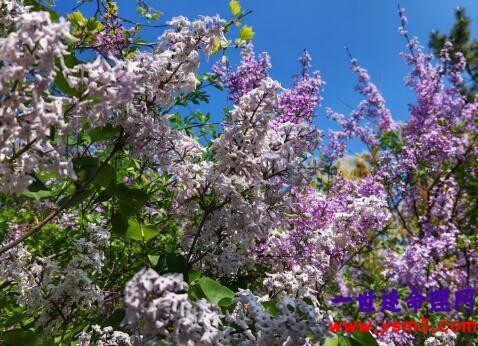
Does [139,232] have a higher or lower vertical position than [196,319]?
higher

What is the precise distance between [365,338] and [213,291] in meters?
0.57

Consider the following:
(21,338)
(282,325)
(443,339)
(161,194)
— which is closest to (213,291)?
(282,325)

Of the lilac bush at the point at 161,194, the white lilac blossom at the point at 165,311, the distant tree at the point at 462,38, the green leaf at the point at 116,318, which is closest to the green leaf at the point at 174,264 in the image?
the lilac bush at the point at 161,194

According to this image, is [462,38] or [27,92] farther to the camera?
[462,38]

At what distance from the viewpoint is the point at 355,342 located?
160 cm

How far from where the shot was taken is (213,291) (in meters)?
1.71

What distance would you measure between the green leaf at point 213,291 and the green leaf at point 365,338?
1.56 feet

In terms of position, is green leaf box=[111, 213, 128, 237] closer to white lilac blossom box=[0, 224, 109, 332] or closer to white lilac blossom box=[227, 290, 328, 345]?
white lilac blossom box=[0, 224, 109, 332]

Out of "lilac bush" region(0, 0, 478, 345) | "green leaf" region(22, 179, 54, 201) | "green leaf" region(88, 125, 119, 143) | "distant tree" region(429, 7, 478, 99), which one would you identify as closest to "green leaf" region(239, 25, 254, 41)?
"lilac bush" region(0, 0, 478, 345)

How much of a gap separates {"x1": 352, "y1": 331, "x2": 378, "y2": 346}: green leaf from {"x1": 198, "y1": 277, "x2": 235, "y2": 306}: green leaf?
0.47 meters

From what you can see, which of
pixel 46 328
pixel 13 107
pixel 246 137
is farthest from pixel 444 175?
pixel 13 107

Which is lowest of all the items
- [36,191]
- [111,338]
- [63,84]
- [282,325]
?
[111,338]

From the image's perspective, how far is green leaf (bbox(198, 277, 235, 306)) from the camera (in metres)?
1.67

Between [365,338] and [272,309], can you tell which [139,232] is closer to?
[272,309]
